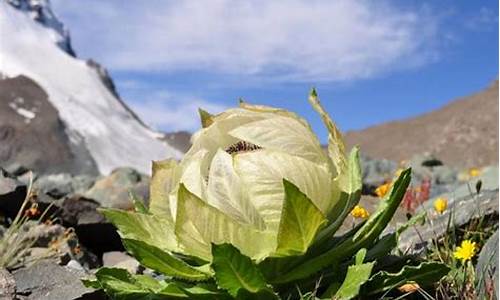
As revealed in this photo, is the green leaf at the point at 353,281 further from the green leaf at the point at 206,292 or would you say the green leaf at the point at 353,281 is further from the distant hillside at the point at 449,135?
the distant hillside at the point at 449,135

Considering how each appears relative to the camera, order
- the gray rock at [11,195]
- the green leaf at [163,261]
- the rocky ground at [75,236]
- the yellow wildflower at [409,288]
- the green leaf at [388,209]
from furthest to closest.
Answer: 1. the gray rock at [11,195]
2. the rocky ground at [75,236]
3. the yellow wildflower at [409,288]
4. the green leaf at [388,209]
5. the green leaf at [163,261]

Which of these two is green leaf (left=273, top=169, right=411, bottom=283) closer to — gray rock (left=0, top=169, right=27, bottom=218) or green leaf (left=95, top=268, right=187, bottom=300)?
green leaf (left=95, top=268, right=187, bottom=300)

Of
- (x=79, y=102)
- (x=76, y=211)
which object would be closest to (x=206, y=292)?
(x=76, y=211)

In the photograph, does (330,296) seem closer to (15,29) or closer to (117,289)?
(117,289)

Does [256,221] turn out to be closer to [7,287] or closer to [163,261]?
[163,261]

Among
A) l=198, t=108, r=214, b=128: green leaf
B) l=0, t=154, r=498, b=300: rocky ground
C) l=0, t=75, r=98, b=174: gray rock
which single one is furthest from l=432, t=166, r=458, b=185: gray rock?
l=0, t=75, r=98, b=174: gray rock

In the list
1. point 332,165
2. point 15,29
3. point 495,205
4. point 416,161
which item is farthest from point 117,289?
point 15,29

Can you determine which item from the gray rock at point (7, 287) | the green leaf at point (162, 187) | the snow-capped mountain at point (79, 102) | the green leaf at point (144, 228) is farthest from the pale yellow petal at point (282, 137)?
the snow-capped mountain at point (79, 102)
